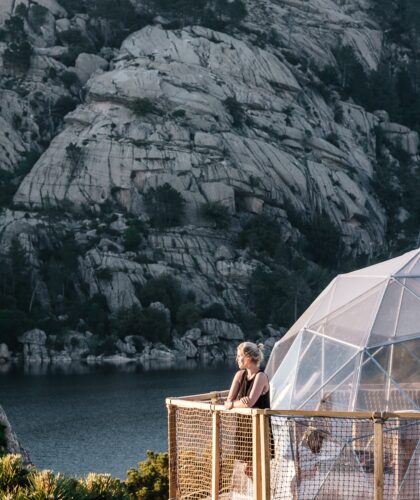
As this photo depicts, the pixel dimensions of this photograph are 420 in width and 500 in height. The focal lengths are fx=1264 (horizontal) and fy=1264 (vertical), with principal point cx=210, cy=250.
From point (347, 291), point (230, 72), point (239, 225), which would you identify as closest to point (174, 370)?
point (239, 225)

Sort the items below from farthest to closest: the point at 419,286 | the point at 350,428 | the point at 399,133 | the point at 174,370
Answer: the point at 399,133
the point at 174,370
the point at 419,286
the point at 350,428

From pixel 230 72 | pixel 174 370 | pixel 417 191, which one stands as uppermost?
pixel 230 72

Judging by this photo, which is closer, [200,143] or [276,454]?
[276,454]

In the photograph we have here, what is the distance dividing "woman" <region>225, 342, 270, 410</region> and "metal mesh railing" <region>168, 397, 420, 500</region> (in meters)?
0.12

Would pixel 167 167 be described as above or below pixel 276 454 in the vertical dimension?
above

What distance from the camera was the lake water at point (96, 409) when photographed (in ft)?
139

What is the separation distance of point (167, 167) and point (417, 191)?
2988 cm

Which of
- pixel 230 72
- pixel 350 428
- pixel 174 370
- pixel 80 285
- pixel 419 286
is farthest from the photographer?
pixel 230 72

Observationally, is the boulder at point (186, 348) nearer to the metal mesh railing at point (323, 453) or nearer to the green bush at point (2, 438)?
the green bush at point (2, 438)

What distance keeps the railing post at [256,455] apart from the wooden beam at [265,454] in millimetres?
75

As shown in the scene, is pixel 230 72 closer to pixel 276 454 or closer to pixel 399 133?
pixel 399 133

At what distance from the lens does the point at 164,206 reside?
343 feet

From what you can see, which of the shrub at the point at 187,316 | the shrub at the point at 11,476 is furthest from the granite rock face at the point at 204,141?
the shrub at the point at 11,476

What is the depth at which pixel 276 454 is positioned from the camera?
10875mm
